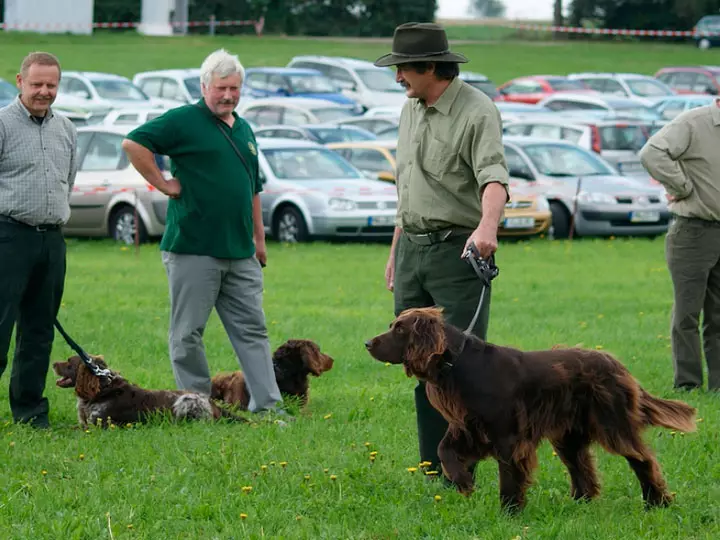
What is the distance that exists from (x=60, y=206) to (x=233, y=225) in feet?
3.35

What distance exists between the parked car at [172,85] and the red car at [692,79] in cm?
1650

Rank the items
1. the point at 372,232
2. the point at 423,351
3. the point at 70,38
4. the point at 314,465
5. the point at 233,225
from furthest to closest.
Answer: the point at 70,38
the point at 372,232
the point at 233,225
the point at 314,465
the point at 423,351

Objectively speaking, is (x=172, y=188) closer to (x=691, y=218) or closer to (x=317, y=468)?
(x=317, y=468)

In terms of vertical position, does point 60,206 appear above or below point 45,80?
below

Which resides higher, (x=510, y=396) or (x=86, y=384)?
(x=510, y=396)

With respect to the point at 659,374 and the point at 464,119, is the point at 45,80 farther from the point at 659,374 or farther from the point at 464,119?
the point at 659,374

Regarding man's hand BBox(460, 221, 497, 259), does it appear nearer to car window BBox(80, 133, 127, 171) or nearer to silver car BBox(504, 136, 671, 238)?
car window BBox(80, 133, 127, 171)

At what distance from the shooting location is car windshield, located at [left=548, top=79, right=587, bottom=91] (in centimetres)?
3894

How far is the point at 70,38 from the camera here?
5228 centimetres

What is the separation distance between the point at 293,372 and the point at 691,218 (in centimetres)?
289

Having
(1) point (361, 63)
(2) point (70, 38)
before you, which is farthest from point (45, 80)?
(2) point (70, 38)

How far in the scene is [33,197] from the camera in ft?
24.0

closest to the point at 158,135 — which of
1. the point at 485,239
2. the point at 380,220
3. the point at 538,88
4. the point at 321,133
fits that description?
the point at 485,239

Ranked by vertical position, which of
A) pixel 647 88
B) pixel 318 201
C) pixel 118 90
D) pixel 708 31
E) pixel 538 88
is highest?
pixel 708 31
